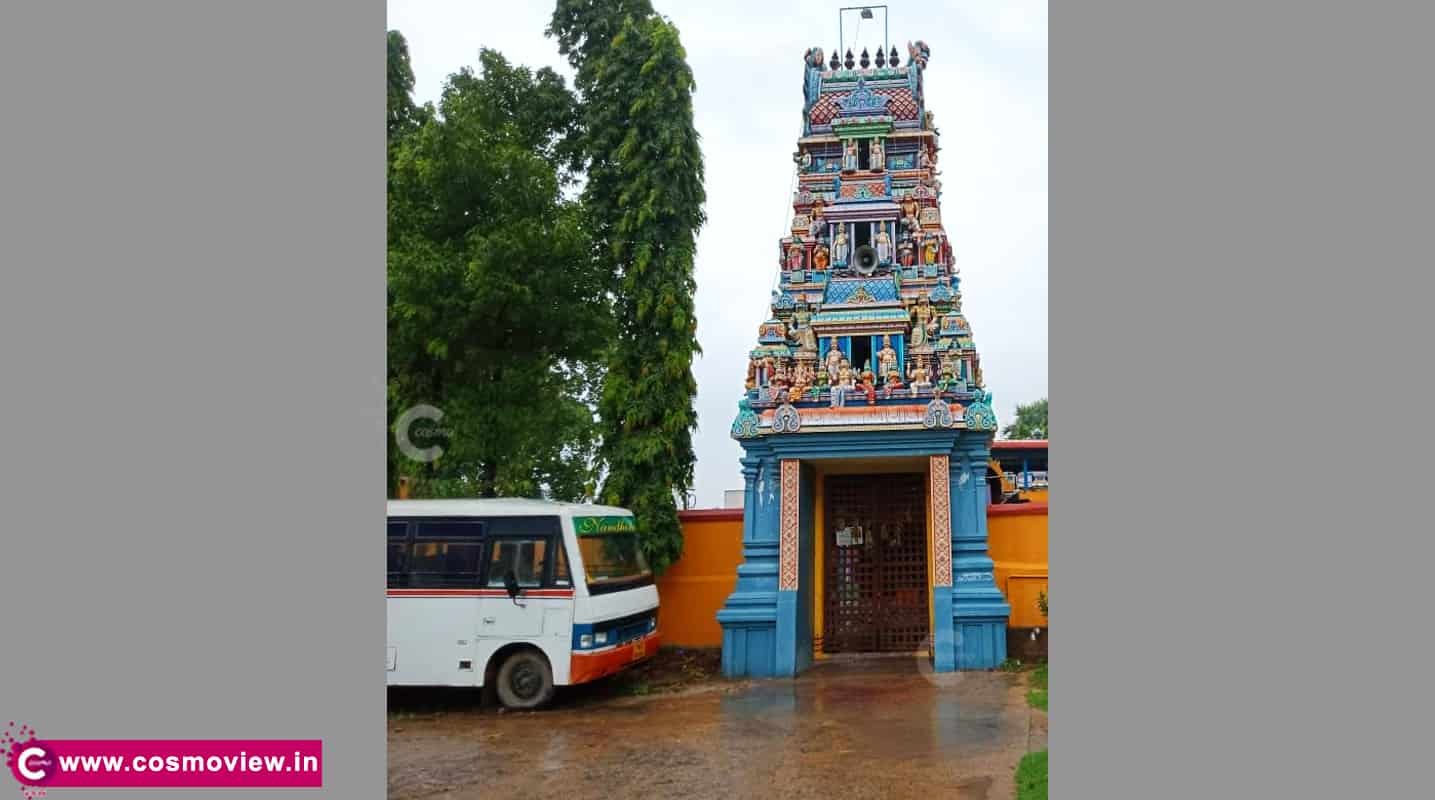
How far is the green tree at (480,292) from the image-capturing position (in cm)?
1054

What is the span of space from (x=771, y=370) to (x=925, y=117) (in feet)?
13.7

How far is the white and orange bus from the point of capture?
31.7ft

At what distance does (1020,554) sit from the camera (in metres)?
12.5

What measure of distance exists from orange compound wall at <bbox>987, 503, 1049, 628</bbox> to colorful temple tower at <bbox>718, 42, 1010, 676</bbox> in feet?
2.58

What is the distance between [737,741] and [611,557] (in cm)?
307

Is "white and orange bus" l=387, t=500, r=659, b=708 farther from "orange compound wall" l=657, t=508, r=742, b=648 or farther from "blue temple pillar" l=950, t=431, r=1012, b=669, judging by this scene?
"blue temple pillar" l=950, t=431, r=1012, b=669

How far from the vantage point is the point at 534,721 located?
9.21 m

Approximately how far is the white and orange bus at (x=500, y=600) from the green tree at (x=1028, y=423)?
1275 inches

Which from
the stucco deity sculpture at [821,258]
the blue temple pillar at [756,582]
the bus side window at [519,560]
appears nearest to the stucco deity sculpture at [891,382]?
the blue temple pillar at [756,582]

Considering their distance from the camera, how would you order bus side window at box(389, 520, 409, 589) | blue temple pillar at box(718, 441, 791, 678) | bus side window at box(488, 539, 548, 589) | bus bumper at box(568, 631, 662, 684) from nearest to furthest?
bus bumper at box(568, 631, 662, 684) < bus side window at box(488, 539, 548, 589) < bus side window at box(389, 520, 409, 589) < blue temple pillar at box(718, 441, 791, 678)

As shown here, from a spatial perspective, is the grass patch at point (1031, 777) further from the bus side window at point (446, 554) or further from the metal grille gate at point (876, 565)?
the metal grille gate at point (876, 565)

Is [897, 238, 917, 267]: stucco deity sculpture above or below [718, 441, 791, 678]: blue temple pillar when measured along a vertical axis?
above

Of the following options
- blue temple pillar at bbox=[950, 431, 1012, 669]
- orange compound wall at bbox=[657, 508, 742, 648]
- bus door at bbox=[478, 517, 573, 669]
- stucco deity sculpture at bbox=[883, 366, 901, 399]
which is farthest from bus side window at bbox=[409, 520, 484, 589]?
blue temple pillar at bbox=[950, 431, 1012, 669]
